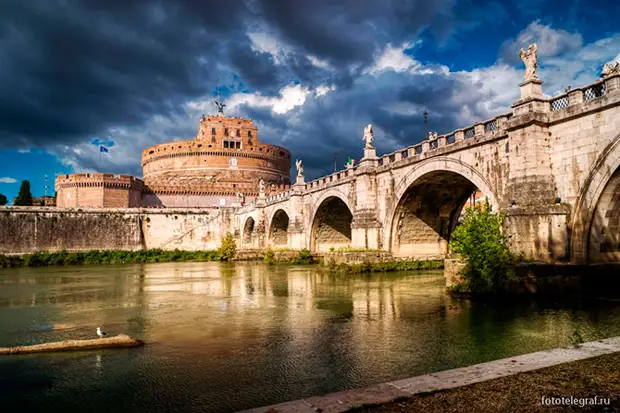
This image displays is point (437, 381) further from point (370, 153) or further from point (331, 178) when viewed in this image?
point (331, 178)

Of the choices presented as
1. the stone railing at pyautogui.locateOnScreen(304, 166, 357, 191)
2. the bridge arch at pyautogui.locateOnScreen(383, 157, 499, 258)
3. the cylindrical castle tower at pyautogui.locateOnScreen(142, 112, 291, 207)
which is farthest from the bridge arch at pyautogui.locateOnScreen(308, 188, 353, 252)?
the cylindrical castle tower at pyautogui.locateOnScreen(142, 112, 291, 207)

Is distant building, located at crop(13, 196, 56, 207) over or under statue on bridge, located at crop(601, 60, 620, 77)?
over

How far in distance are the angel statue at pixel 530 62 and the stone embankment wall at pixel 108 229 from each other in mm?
50267

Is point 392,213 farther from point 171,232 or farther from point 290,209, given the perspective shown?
point 171,232

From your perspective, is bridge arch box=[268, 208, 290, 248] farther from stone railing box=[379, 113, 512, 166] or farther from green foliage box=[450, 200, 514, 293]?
green foliage box=[450, 200, 514, 293]

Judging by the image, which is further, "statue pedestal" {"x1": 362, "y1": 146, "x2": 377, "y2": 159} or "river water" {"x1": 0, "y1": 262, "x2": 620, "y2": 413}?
"statue pedestal" {"x1": 362, "y1": 146, "x2": 377, "y2": 159}

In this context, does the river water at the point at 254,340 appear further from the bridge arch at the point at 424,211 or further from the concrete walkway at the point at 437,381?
the bridge arch at the point at 424,211

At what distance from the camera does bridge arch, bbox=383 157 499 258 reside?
82.6 ft

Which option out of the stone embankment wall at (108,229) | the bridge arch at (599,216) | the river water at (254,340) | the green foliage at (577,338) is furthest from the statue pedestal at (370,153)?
the stone embankment wall at (108,229)

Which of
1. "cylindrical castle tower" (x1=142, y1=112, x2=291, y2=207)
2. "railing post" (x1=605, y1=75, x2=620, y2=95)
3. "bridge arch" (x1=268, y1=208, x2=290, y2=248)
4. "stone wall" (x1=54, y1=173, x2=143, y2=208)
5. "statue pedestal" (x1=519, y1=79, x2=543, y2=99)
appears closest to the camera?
"railing post" (x1=605, y1=75, x2=620, y2=95)

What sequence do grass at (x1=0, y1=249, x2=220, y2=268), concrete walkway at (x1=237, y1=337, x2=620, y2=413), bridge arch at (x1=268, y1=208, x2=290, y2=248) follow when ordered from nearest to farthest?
concrete walkway at (x1=237, y1=337, x2=620, y2=413) < grass at (x1=0, y1=249, x2=220, y2=268) < bridge arch at (x1=268, y1=208, x2=290, y2=248)

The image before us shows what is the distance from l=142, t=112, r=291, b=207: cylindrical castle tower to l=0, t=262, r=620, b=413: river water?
58.7 meters

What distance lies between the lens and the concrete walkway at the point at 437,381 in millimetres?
4516

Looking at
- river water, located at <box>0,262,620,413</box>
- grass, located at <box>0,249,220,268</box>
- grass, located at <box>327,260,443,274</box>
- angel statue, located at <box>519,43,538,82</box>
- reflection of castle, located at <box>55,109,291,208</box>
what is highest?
reflection of castle, located at <box>55,109,291,208</box>
